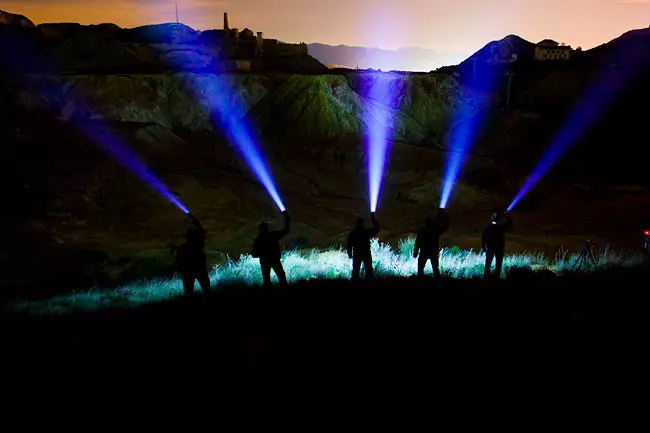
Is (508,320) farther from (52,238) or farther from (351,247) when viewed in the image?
(52,238)

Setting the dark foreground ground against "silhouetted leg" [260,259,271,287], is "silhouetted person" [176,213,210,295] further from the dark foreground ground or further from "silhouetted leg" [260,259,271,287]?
"silhouetted leg" [260,259,271,287]

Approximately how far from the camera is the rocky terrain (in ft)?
76.7

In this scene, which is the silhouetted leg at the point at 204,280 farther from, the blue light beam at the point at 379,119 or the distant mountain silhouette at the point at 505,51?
the distant mountain silhouette at the point at 505,51

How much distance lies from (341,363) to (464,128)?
48.9 meters

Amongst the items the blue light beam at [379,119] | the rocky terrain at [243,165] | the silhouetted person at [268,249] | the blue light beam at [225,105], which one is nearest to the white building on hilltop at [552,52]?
the rocky terrain at [243,165]

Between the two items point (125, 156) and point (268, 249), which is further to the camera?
point (125, 156)

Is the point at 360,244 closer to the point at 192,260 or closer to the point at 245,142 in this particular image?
the point at 192,260

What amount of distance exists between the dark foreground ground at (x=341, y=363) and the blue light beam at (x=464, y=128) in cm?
1472

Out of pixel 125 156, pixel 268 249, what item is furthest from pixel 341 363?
pixel 125 156

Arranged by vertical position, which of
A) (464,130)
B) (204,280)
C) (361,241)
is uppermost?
(464,130)

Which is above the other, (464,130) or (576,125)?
(576,125)

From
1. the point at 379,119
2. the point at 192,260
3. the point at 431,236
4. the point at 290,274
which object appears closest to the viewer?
the point at 192,260

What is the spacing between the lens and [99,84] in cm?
5291

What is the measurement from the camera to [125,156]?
116 ft
